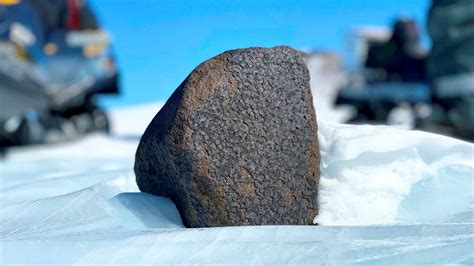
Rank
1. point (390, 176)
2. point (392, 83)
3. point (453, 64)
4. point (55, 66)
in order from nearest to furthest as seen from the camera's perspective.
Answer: point (390, 176) < point (453, 64) < point (392, 83) < point (55, 66)

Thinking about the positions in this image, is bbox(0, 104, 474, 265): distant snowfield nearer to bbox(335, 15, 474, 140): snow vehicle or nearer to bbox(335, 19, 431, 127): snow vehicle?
bbox(335, 15, 474, 140): snow vehicle

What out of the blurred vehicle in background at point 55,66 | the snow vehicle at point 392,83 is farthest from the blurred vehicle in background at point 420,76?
the blurred vehicle in background at point 55,66

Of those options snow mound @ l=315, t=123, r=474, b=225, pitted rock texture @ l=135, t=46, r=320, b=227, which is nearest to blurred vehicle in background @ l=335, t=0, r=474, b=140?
snow mound @ l=315, t=123, r=474, b=225

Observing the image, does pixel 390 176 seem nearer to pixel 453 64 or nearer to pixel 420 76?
pixel 453 64

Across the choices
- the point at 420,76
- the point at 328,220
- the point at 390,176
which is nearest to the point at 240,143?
the point at 328,220

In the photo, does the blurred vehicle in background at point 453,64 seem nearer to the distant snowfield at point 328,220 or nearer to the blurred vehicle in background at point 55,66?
the distant snowfield at point 328,220
